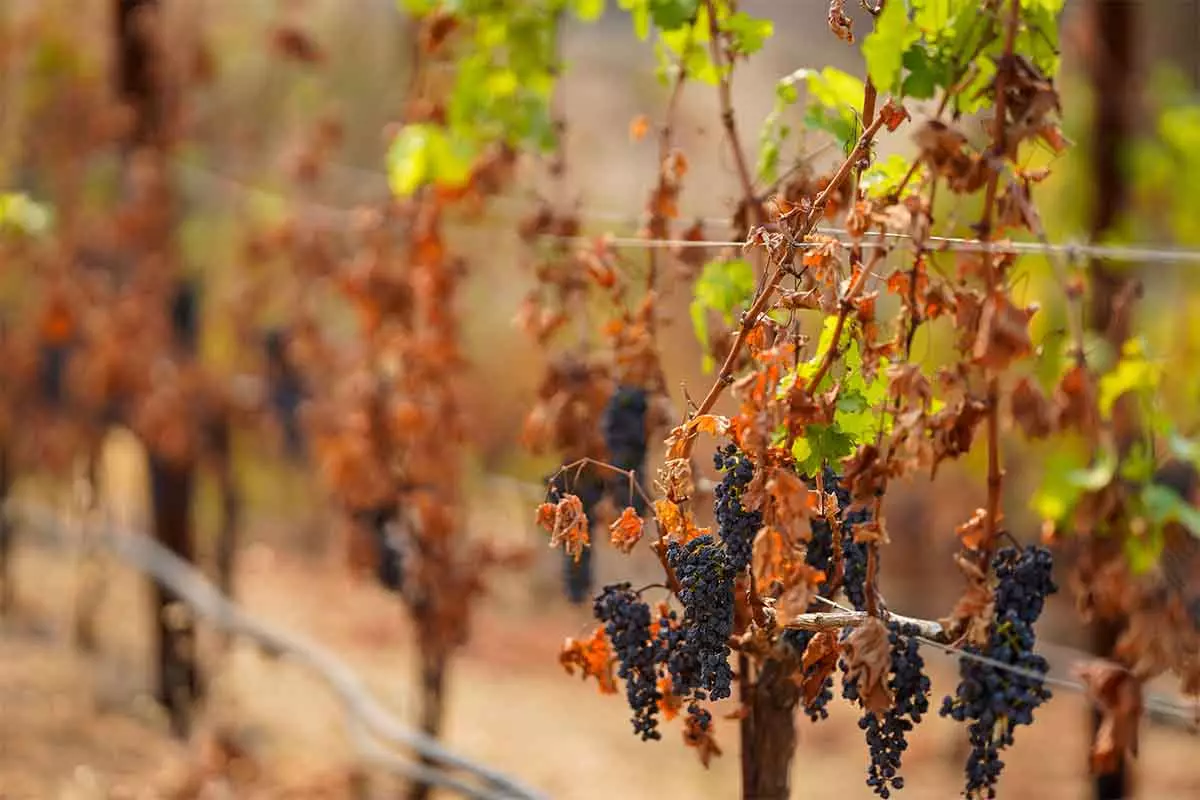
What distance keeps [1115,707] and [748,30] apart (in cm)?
154

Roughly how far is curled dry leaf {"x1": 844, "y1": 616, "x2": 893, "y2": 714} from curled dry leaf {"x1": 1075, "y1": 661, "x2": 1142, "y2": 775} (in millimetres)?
586

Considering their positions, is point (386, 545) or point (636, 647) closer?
point (636, 647)

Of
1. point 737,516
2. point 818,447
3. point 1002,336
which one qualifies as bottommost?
point 737,516

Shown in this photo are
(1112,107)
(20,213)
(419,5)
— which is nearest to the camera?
(419,5)

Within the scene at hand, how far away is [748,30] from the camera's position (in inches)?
116

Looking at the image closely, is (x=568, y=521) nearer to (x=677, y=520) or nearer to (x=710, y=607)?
(x=677, y=520)

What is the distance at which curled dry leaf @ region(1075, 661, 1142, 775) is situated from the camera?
247cm

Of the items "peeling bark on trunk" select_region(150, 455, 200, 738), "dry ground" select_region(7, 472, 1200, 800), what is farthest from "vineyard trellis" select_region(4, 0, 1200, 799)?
"peeling bark on trunk" select_region(150, 455, 200, 738)

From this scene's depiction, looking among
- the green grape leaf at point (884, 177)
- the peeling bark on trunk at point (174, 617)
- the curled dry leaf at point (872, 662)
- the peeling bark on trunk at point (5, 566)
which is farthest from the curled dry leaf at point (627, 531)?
the peeling bark on trunk at point (5, 566)

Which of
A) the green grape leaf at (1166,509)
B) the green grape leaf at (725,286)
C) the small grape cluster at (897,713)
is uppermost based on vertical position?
the green grape leaf at (725,286)

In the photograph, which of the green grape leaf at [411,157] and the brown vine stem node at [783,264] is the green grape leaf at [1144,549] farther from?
the green grape leaf at [411,157]

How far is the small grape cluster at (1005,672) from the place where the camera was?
224cm

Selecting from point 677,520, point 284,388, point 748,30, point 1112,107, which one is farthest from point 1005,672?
point 284,388

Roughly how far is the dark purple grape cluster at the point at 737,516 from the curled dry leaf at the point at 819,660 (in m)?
0.17
